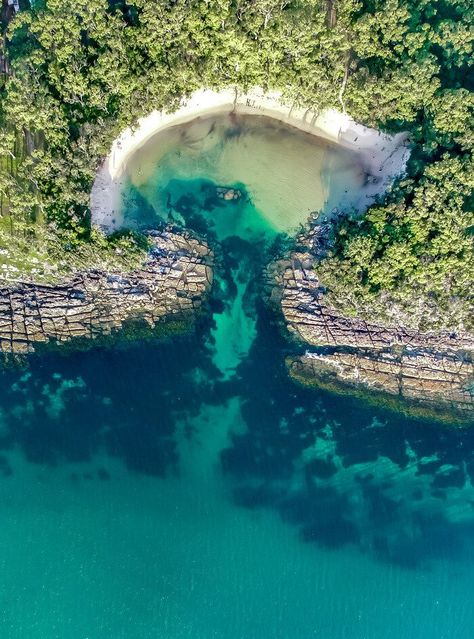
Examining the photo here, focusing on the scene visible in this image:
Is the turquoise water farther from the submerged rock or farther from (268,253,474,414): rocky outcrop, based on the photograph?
(268,253,474,414): rocky outcrop

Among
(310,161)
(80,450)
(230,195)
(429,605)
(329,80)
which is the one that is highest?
(329,80)

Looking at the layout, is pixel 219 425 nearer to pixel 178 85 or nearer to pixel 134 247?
pixel 134 247

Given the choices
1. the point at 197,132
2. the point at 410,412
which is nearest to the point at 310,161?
the point at 197,132

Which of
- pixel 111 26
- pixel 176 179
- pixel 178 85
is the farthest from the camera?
pixel 176 179

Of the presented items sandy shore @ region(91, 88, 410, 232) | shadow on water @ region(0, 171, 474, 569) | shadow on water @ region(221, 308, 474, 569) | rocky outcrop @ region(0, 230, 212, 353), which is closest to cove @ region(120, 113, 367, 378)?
shadow on water @ region(0, 171, 474, 569)

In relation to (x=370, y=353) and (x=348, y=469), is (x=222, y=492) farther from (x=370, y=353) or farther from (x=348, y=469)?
(x=370, y=353)

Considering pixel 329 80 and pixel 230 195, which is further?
pixel 230 195
